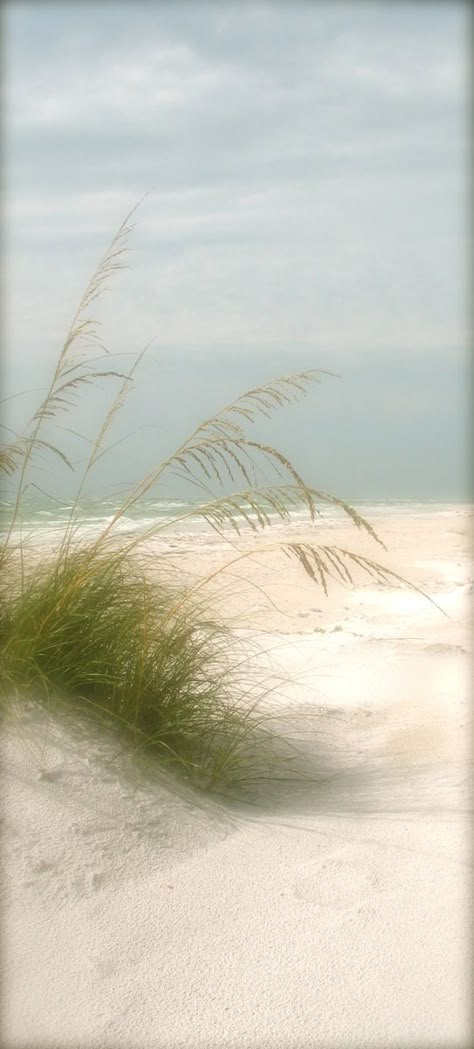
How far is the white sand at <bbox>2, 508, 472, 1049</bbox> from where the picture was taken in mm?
1999

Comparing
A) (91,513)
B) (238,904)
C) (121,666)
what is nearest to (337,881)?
(238,904)

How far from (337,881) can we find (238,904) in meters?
0.26

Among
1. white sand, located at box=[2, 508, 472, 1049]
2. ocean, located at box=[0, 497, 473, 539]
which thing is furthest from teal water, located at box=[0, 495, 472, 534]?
white sand, located at box=[2, 508, 472, 1049]

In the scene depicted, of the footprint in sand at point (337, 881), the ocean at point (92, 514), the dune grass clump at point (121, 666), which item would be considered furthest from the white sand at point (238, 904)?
the ocean at point (92, 514)

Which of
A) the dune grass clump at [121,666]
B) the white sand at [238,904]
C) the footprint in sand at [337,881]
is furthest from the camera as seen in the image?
the dune grass clump at [121,666]

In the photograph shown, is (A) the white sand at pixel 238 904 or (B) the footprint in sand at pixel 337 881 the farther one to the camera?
(B) the footprint in sand at pixel 337 881

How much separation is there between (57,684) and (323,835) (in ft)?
2.79

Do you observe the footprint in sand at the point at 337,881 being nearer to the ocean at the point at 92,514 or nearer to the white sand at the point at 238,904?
the white sand at the point at 238,904

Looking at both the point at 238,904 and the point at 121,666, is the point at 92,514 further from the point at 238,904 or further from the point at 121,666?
the point at 238,904

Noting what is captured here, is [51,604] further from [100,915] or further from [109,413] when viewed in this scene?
[100,915]

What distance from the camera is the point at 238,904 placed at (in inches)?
92.6

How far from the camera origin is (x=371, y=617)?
5922 mm

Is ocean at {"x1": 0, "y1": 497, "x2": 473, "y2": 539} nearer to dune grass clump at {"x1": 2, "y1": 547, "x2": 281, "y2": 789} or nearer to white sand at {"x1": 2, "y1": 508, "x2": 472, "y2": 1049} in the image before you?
dune grass clump at {"x1": 2, "y1": 547, "x2": 281, "y2": 789}

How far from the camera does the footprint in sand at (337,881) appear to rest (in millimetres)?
2381
